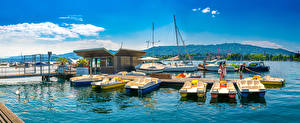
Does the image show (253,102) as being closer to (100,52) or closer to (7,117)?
(7,117)

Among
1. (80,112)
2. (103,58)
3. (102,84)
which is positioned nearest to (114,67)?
(103,58)

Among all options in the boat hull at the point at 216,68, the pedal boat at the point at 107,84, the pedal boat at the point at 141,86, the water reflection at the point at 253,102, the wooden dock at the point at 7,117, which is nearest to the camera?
the wooden dock at the point at 7,117

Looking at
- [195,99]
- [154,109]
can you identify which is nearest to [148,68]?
[195,99]

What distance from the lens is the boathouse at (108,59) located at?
39.7 meters

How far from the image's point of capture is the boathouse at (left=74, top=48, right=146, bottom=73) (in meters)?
39.7

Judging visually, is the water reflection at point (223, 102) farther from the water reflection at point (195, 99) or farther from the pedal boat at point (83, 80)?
the pedal boat at point (83, 80)

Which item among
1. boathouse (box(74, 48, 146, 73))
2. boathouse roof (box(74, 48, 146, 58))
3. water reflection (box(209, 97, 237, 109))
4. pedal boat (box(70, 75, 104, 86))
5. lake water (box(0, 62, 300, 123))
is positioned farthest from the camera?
boathouse (box(74, 48, 146, 73))

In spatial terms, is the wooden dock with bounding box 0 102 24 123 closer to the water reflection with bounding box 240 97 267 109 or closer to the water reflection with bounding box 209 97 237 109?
the water reflection with bounding box 209 97 237 109

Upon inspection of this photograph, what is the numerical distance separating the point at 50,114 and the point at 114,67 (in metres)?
27.3

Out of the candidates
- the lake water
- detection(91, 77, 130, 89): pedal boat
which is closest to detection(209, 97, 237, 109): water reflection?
the lake water

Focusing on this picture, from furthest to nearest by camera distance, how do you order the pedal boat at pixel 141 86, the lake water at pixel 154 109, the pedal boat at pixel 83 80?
the pedal boat at pixel 83 80, the pedal boat at pixel 141 86, the lake water at pixel 154 109

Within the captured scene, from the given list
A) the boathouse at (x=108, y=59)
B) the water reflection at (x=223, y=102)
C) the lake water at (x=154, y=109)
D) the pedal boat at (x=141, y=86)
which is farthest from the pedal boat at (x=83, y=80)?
the water reflection at (x=223, y=102)

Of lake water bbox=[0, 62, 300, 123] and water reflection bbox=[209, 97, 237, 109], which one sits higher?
water reflection bbox=[209, 97, 237, 109]

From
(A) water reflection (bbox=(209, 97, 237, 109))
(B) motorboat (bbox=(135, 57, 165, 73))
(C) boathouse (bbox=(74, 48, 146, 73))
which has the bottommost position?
(A) water reflection (bbox=(209, 97, 237, 109))
